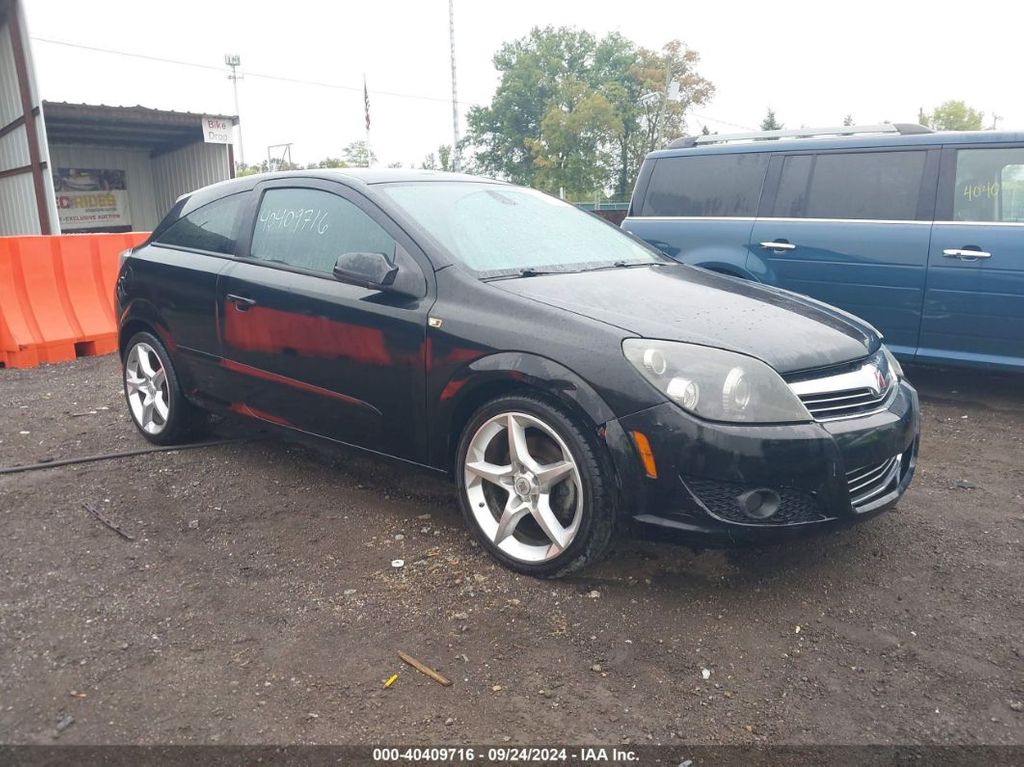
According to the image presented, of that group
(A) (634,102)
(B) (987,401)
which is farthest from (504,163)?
(B) (987,401)

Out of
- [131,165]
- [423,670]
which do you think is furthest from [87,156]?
[423,670]

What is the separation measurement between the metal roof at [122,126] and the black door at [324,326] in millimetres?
14394

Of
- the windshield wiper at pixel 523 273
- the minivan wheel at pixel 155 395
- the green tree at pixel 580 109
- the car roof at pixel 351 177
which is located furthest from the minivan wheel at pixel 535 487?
the green tree at pixel 580 109

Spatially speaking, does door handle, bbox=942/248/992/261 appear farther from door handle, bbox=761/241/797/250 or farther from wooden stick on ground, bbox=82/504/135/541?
wooden stick on ground, bbox=82/504/135/541

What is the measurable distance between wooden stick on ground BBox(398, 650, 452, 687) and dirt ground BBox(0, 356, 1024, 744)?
0.02m

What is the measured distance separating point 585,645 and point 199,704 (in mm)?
1212

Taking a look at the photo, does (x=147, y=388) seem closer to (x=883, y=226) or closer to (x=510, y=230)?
(x=510, y=230)

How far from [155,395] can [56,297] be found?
3.34 metres

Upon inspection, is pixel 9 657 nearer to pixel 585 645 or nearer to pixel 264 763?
pixel 264 763

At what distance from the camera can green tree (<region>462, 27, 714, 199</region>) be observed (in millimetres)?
48188

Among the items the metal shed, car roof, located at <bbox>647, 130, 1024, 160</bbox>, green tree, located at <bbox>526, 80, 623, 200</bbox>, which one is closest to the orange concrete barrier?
car roof, located at <bbox>647, 130, 1024, 160</bbox>

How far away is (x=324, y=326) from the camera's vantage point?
12.1ft

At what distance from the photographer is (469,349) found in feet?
10.6

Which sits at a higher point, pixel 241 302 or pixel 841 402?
pixel 241 302
